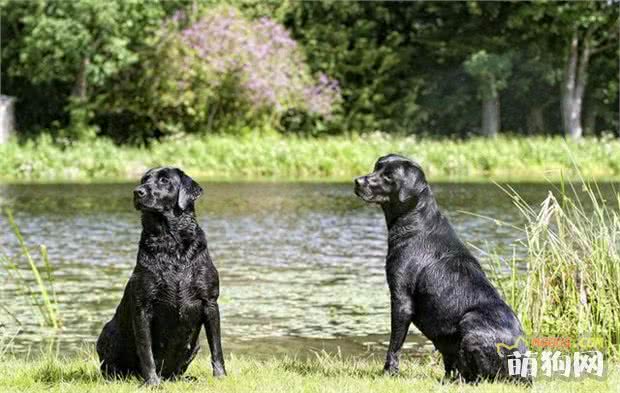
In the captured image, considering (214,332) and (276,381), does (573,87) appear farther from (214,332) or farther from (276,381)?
(214,332)

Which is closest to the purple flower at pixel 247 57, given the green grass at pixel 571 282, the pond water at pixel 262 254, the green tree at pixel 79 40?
the green tree at pixel 79 40

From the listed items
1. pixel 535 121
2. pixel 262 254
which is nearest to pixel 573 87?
pixel 535 121

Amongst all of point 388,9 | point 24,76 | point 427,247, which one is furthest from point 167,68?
point 427,247

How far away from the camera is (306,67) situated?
40062mm

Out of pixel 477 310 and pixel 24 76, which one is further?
pixel 24 76

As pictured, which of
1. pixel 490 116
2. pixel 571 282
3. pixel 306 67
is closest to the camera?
pixel 571 282

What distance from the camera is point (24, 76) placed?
134 feet

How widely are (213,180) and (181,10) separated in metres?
9.08

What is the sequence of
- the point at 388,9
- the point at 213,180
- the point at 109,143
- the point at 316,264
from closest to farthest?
the point at 316,264, the point at 213,180, the point at 109,143, the point at 388,9

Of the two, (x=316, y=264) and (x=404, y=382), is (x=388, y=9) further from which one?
(x=404, y=382)

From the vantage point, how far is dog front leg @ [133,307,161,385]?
653 centimetres

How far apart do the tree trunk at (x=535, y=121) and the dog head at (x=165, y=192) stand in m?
42.5

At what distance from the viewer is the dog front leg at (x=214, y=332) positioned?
6594 mm

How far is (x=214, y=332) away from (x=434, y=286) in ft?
4.37
